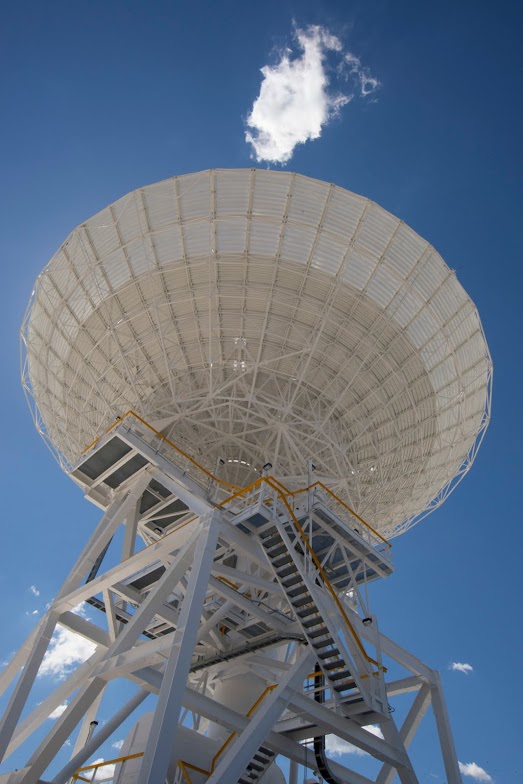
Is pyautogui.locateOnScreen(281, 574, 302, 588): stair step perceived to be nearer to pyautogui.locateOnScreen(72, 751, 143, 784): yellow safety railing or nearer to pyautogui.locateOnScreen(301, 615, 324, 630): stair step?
pyautogui.locateOnScreen(301, 615, 324, 630): stair step

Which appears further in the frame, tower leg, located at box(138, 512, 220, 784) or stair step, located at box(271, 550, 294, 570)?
stair step, located at box(271, 550, 294, 570)

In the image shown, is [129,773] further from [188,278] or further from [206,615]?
[188,278]

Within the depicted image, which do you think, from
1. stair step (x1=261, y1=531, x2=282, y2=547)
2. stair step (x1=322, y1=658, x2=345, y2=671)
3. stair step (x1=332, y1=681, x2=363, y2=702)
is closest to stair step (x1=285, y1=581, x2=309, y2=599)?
stair step (x1=261, y1=531, x2=282, y2=547)

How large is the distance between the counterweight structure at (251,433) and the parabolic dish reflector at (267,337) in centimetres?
7

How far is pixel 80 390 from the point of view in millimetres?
20406

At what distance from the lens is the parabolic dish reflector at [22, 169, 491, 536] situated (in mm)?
18375

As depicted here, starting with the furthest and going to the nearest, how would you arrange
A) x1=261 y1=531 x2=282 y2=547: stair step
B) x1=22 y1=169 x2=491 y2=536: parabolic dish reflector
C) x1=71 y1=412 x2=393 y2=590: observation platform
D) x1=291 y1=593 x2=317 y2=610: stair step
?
x1=22 y1=169 x2=491 y2=536: parabolic dish reflector < x1=71 y1=412 x2=393 y2=590: observation platform < x1=261 y1=531 x2=282 y2=547: stair step < x1=291 y1=593 x2=317 y2=610: stair step

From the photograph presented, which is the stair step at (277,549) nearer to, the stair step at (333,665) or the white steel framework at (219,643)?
the white steel framework at (219,643)

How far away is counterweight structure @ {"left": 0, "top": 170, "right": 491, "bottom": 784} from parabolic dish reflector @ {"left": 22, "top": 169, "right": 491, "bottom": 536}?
0.07 meters

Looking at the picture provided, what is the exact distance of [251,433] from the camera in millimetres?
21250

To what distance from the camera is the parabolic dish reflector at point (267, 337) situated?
18375 millimetres

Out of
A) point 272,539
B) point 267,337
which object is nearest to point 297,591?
point 272,539

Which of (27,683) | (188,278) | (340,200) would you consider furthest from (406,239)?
(27,683)

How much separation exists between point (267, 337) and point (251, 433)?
339 cm
